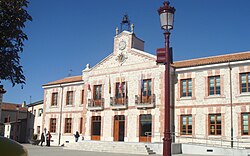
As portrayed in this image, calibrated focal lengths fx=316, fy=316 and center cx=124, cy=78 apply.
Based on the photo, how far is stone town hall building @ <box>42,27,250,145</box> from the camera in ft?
74.6

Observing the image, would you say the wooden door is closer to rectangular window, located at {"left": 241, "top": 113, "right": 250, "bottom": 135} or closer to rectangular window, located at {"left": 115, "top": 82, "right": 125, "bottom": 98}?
rectangular window, located at {"left": 115, "top": 82, "right": 125, "bottom": 98}

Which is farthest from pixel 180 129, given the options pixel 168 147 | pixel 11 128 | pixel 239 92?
pixel 11 128

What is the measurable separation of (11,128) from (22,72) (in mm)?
37140

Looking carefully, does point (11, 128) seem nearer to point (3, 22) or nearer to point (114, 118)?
point (114, 118)

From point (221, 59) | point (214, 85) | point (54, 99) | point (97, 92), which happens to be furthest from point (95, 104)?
point (221, 59)

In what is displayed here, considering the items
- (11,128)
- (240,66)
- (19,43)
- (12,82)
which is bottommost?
(11,128)

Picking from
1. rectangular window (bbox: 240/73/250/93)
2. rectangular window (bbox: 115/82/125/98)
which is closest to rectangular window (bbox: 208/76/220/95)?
rectangular window (bbox: 240/73/250/93)

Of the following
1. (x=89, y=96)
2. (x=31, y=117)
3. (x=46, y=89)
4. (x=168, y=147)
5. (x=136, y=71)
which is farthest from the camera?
(x=31, y=117)

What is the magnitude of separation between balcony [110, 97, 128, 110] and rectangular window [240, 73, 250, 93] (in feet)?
31.1

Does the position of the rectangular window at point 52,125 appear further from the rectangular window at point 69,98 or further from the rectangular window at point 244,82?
the rectangular window at point 244,82

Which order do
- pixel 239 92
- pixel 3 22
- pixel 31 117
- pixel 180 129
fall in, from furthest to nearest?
pixel 31 117, pixel 180 129, pixel 239 92, pixel 3 22

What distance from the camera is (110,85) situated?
2853 cm

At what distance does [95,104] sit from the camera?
29.1 meters

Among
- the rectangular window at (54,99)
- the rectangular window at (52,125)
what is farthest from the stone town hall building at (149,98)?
the rectangular window at (54,99)
